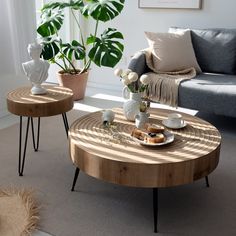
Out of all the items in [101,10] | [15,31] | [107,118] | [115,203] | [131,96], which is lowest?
[115,203]

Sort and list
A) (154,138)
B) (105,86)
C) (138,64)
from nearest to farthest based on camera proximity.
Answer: (154,138) → (138,64) → (105,86)

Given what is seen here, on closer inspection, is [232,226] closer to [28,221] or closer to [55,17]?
[28,221]

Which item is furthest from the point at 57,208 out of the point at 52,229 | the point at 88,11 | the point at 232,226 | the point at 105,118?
the point at 88,11

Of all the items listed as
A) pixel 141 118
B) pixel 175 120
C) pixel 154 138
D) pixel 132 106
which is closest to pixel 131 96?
pixel 132 106

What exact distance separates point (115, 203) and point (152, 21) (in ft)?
8.55

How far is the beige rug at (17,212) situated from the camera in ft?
5.54

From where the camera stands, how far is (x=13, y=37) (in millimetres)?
3332

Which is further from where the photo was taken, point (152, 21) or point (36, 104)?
point (152, 21)

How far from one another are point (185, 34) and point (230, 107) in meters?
0.98

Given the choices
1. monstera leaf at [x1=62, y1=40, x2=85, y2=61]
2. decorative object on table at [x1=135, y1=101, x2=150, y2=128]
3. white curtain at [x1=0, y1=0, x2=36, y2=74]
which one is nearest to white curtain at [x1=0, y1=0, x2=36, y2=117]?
white curtain at [x1=0, y1=0, x2=36, y2=74]

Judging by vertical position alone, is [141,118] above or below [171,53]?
below

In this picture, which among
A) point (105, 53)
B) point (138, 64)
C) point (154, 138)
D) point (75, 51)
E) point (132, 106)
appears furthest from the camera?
point (75, 51)

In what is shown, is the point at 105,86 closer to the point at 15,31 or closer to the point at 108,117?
the point at 15,31

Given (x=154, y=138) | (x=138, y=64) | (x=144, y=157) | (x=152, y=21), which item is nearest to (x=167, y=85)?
(x=138, y=64)
